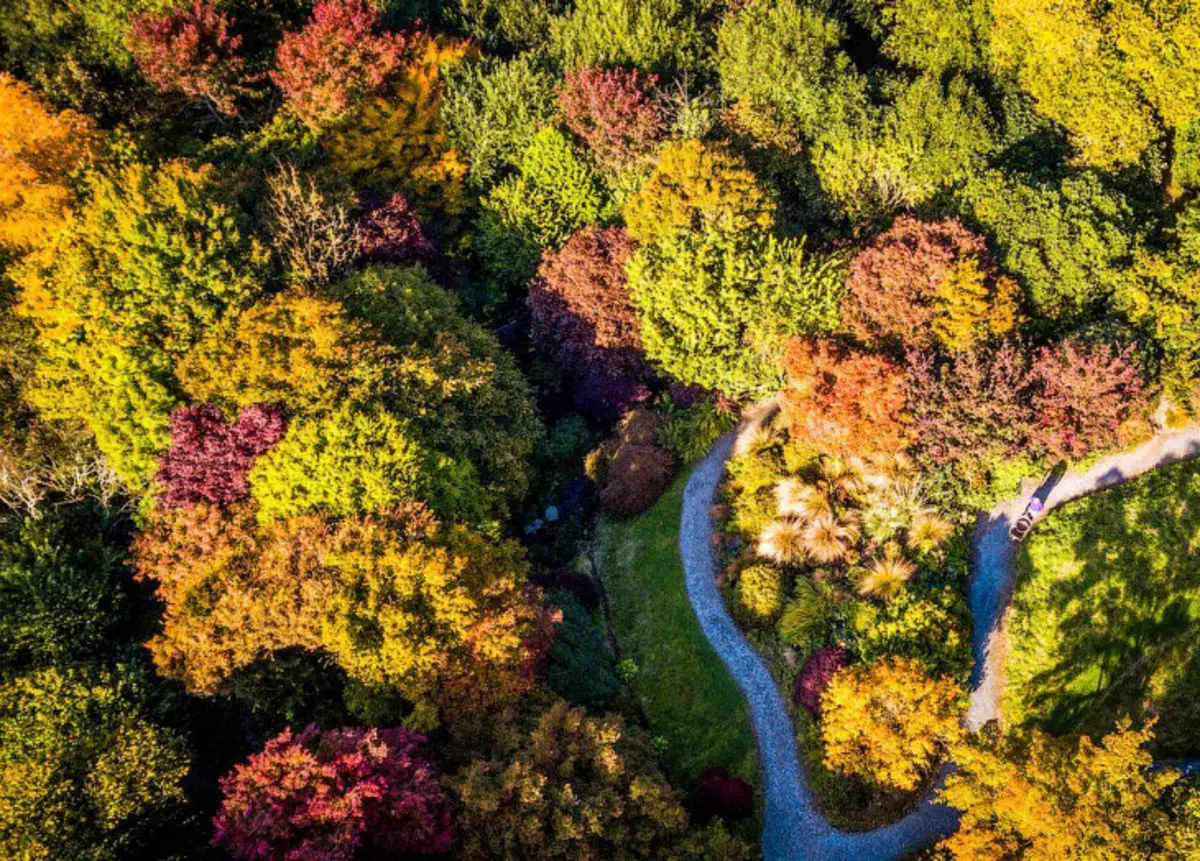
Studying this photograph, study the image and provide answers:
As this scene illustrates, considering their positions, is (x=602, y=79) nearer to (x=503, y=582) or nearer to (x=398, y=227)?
(x=398, y=227)

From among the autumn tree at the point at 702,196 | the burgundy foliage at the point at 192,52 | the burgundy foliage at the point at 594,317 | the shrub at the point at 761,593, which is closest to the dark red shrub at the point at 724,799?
the shrub at the point at 761,593

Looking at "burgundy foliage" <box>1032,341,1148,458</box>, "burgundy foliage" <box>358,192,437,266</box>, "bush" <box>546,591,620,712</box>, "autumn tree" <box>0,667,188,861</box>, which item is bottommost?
"autumn tree" <box>0,667,188,861</box>

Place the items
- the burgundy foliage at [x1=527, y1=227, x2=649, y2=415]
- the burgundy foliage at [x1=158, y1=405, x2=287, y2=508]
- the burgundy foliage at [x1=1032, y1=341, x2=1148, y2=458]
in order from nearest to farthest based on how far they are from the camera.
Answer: the burgundy foliage at [x1=1032, y1=341, x2=1148, y2=458]
the burgundy foliage at [x1=158, y1=405, x2=287, y2=508]
the burgundy foliage at [x1=527, y1=227, x2=649, y2=415]

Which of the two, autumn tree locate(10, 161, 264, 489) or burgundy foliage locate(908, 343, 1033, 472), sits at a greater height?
burgundy foliage locate(908, 343, 1033, 472)

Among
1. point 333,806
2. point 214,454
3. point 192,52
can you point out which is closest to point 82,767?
point 333,806

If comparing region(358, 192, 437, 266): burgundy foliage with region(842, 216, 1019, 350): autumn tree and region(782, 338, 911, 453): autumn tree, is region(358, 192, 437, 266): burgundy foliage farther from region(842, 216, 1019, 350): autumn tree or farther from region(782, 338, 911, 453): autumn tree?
region(842, 216, 1019, 350): autumn tree

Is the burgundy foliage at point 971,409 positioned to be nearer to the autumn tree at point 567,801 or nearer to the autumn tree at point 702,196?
the autumn tree at point 702,196

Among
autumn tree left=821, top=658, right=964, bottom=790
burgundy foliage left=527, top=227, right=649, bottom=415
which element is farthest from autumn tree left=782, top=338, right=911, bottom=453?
burgundy foliage left=527, top=227, right=649, bottom=415
